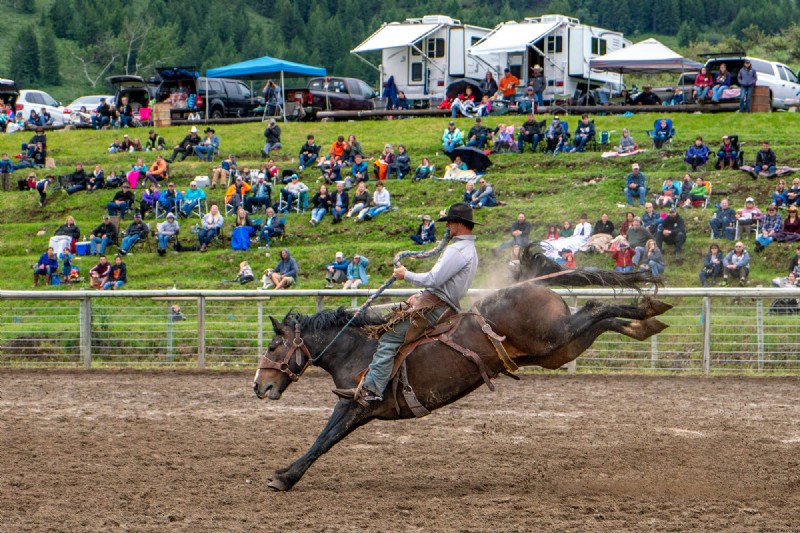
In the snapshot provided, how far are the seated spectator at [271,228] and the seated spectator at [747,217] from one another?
11.0m

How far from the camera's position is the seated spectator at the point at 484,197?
26156 mm

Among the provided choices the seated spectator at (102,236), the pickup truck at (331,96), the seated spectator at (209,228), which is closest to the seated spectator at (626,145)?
the seated spectator at (209,228)

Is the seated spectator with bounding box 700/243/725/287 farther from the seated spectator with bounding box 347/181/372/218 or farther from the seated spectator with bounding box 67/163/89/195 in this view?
the seated spectator with bounding box 67/163/89/195

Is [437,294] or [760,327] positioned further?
[760,327]

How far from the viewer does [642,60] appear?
3741 centimetres

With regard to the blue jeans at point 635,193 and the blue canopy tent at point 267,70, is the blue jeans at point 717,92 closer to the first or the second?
the blue jeans at point 635,193

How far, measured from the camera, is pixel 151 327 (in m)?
18.6

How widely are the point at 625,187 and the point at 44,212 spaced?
55.7 feet

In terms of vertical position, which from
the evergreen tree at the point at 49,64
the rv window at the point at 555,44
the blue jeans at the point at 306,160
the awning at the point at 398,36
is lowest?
the blue jeans at the point at 306,160

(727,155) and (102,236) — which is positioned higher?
(727,155)

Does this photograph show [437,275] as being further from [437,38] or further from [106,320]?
[437,38]

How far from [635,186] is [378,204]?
6.54m

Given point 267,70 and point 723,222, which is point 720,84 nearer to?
point 723,222

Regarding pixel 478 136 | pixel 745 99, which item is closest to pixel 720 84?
pixel 745 99
